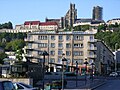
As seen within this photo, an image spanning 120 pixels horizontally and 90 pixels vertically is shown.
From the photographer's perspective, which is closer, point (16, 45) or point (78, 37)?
point (78, 37)

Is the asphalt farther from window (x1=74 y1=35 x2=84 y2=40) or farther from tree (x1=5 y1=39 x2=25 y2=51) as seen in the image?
tree (x1=5 y1=39 x2=25 y2=51)

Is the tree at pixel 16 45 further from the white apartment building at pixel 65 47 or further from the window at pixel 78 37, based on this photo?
the window at pixel 78 37

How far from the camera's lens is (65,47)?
108m

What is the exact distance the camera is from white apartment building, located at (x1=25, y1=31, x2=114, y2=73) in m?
106

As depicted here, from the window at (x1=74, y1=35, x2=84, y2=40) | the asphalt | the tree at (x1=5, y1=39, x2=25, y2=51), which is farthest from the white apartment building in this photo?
the tree at (x1=5, y1=39, x2=25, y2=51)

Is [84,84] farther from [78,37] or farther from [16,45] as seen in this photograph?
[16,45]

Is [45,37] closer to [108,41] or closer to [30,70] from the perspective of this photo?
[30,70]

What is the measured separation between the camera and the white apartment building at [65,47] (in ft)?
349

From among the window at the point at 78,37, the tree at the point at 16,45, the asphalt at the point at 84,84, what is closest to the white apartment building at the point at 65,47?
the window at the point at 78,37

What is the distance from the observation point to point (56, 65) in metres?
102

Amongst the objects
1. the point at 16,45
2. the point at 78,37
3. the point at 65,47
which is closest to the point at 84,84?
the point at 65,47

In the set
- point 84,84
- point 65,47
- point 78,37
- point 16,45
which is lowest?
point 84,84

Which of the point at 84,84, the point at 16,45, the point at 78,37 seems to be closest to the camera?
the point at 84,84

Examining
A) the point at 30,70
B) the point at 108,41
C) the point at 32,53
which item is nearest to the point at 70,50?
the point at 32,53
